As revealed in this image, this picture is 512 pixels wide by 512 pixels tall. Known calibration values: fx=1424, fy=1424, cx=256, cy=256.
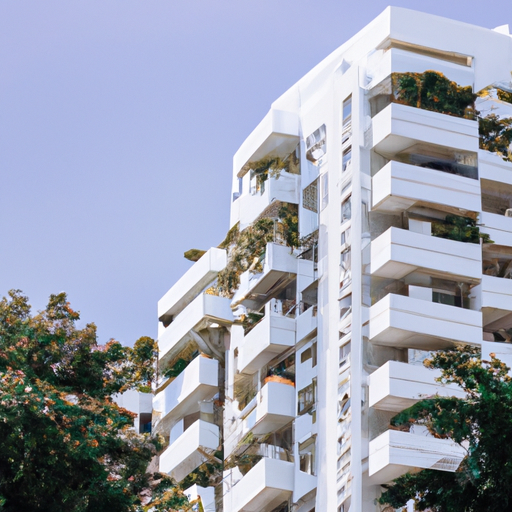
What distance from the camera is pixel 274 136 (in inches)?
1586

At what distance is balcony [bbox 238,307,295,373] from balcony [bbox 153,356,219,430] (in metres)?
2.72

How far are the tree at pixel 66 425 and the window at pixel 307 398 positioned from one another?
394 centimetres

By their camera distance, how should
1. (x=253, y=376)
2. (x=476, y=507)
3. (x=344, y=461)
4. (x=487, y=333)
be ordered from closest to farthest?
(x=476, y=507) < (x=344, y=461) < (x=487, y=333) < (x=253, y=376)

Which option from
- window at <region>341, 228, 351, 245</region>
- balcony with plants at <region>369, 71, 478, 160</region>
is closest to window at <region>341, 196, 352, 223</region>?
window at <region>341, 228, 351, 245</region>

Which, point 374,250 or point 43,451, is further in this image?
point 374,250

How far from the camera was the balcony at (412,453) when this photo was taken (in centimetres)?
3347

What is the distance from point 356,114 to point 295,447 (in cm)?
886

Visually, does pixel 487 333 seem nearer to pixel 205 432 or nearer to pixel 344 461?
pixel 344 461

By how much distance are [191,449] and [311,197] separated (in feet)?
27.2

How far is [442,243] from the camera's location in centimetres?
3584

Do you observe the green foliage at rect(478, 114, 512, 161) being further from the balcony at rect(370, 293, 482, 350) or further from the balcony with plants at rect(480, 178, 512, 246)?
the balcony at rect(370, 293, 482, 350)

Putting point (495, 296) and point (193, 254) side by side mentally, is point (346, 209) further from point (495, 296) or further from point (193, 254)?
point (193, 254)

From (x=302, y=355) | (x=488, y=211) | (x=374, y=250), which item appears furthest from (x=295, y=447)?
(x=488, y=211)

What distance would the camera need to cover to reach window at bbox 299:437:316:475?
1437 inches
